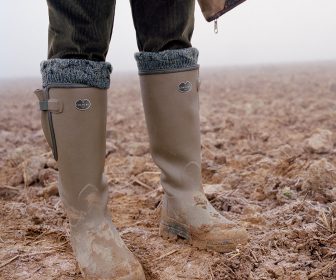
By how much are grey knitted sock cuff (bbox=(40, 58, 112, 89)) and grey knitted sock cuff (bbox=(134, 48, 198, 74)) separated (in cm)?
16

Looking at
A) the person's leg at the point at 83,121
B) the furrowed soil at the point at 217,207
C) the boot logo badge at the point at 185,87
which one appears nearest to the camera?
the person's leg at the point at 83,121

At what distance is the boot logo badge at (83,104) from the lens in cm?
126

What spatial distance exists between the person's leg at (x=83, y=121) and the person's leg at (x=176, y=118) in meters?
0.15

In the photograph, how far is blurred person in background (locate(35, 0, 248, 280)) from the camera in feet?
4.05

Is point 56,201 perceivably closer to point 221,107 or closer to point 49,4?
point 49,4

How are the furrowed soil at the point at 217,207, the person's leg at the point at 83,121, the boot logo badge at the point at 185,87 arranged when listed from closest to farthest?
the person's leg at the point at 83,121 < the furrowed soil at the point at 217,207 < the boot logo badge at the point at 185,87

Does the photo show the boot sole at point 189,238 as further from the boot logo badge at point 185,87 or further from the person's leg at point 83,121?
the boot logo badge at point 185,87

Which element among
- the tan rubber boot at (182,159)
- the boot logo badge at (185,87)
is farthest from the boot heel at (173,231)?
the boot logo badge at (185,87)

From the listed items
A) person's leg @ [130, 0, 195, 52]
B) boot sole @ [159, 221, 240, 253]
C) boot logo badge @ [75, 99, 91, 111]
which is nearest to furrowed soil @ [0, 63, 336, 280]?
boot sole @ [159, 221, 240, 253]

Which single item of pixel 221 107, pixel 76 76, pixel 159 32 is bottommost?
pixel 221 107

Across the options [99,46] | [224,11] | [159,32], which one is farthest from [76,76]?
[224,11]

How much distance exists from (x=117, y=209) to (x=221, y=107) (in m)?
3.81

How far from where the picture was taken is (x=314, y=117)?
411cm

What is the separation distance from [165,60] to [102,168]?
14.3 inches
